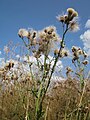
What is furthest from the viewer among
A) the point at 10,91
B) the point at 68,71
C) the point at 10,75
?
the point at 10,91

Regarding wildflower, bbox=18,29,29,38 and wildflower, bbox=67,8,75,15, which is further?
wildflower, bbox=18,29,29,38

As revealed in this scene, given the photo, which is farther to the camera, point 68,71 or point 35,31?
point 68,71

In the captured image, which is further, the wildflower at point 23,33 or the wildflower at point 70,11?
the wildflower at point 23,33

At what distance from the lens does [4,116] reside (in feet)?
12.2

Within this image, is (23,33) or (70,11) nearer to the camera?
(70,11)

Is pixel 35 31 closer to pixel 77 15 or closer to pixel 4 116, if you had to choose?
pixel 77 15

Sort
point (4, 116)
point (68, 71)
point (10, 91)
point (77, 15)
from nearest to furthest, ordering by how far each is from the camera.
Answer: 1. point (77, 15)
2. point (68, 71)
3. point (4, 116)
4. point (10, 91)

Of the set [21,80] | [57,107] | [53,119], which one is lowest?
[53,119]

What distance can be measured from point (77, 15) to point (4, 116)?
2.20 metres

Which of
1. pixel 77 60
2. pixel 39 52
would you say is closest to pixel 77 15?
pixel 39 52

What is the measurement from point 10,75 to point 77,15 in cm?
142

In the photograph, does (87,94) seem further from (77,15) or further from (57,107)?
(77,15)

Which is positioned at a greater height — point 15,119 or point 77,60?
point 77,60

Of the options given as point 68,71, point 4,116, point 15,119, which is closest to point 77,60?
point 68,71
